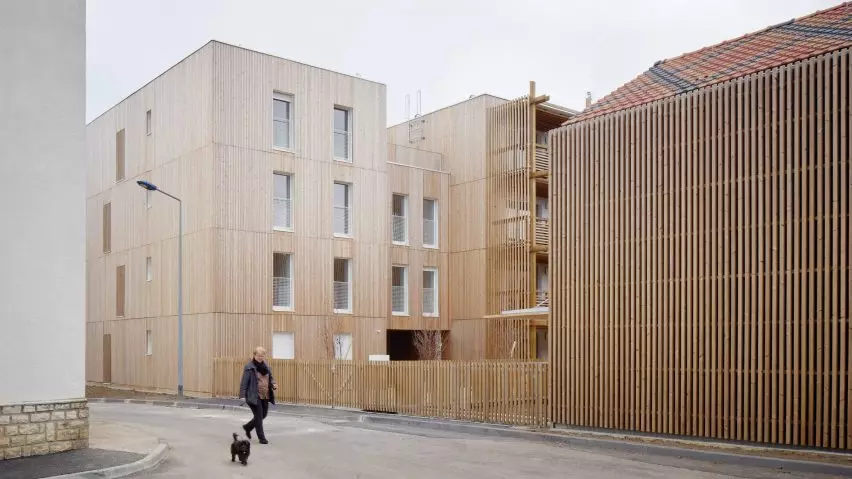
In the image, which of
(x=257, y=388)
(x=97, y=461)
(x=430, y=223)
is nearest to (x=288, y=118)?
(x=430, y=223)

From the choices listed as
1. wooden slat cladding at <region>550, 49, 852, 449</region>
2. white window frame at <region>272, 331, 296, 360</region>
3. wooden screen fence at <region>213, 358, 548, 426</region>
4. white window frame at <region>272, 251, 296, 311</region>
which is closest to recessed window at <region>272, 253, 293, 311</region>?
white window frame at <region>272, 251, 296, 311</region>

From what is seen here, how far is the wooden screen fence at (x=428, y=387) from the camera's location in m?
19.1

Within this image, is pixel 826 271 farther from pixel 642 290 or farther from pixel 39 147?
pixel 39 147

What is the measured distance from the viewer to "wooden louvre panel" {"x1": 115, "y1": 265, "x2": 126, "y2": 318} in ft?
123

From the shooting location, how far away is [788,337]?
46.7 feet

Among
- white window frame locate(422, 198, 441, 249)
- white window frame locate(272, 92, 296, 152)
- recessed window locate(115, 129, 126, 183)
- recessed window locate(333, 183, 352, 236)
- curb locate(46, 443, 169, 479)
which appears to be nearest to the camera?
curb locate(46, 443, 169, 479)

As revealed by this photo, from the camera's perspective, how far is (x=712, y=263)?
51.1ft

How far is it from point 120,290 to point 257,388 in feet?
80.8

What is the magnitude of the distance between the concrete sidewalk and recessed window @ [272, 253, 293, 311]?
16.8 metres

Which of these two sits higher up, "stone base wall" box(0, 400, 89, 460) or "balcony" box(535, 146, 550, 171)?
"balcony" box(535, 146, 550, 171)

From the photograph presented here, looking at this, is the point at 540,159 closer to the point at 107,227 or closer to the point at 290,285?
the point at 290,285

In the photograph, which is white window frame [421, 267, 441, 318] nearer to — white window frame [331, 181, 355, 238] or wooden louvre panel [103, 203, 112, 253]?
white window frame [331, 181, 355, 238]

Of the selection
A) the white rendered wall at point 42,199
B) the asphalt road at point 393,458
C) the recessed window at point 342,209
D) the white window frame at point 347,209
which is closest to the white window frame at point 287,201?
the white window frame at point 347,209

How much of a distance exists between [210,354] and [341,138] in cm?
1012
